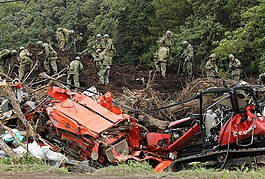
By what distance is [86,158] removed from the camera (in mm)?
10492

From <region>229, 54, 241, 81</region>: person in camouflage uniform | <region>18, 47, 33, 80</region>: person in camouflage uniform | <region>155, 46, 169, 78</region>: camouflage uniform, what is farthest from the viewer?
<region>155, 46, 169, 78</region>: camouflage uniform

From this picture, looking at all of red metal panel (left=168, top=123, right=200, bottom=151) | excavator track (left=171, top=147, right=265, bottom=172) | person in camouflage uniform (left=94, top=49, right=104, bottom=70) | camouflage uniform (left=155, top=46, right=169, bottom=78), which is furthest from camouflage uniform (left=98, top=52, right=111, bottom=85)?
excavator track (left=171, top=147, right=265, bottom=172)

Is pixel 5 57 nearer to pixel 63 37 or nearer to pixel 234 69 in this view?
pixel 63 37

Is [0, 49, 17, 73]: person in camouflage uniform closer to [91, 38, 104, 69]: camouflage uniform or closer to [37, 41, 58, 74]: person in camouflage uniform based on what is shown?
[37, 41, 58, 74]: person in camouflage uniform

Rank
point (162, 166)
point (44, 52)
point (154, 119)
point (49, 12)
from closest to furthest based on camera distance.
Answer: point (162, 166), point (154, 119), point (44, 52), point (49, 12)

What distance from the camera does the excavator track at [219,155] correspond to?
8797 mm

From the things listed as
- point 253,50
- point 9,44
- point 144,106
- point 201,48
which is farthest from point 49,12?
point 144,106

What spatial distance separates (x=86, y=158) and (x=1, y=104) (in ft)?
8.47

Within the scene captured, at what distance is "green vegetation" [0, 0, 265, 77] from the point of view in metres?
26.8

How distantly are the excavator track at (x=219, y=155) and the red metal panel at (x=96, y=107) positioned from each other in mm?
1763

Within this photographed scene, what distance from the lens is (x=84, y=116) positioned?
10.9 metres

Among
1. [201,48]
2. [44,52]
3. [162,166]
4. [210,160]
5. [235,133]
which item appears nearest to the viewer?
[235,133]

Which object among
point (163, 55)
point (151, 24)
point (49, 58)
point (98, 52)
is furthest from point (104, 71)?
point (151, 24)

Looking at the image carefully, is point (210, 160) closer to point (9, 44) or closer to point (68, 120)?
point (68, 120)
